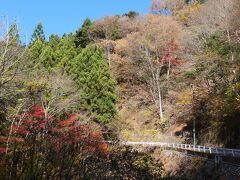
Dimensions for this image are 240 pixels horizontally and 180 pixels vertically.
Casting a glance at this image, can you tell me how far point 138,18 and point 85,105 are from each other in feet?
90.2

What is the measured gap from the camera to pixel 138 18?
53094 millimetres

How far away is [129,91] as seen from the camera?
42469 mm

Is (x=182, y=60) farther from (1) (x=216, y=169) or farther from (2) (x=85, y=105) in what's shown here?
(1) (x=216, y=169)

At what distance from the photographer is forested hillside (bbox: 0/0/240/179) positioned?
46.9 feet

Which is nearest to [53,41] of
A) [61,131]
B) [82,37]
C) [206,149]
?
[82,37]

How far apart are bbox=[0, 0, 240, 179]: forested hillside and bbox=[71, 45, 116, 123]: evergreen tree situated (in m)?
0.09

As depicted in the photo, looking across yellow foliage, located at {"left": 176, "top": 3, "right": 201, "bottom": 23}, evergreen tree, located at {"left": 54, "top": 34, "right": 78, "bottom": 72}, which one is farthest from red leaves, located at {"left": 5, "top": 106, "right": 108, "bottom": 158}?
yellow foliage, located at {"left": 176, "top": 3, "right": 201, "bottom": 23}

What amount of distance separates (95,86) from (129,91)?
11856mm

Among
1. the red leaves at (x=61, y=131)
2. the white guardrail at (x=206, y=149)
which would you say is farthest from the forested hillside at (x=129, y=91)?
the white guardrail at (x=206, y=149)

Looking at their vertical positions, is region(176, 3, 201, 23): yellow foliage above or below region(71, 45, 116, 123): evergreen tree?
above

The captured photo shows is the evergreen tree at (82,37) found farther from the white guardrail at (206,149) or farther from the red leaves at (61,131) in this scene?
the red leaves at (61,131)

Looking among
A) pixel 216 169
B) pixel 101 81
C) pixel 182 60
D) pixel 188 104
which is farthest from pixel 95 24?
pixel 216 169

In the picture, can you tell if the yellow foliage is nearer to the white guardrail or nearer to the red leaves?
the white guardrail

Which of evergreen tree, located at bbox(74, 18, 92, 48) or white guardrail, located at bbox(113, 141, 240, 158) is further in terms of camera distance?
evergreen tree, located at bbox(74, 18, 92, 48)
